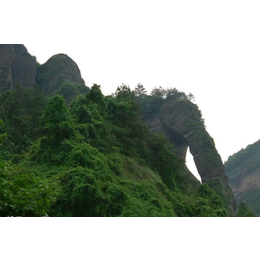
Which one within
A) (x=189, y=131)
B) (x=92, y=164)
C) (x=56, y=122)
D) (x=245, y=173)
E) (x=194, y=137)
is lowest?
(x=92, y=164)

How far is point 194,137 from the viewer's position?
35156 mm

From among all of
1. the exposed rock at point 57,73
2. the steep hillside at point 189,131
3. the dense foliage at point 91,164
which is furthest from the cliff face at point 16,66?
the steep hillside at point 189,131

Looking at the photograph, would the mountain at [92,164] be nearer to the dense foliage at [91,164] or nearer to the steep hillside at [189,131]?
the dense foliage at [91,164]

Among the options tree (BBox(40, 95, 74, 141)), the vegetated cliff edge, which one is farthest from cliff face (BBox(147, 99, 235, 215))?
tree (BBox(40, 95, 74, 141))

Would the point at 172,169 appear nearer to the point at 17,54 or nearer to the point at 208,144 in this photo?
the point at 208,144

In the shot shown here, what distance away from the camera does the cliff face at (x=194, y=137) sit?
33.6 metres

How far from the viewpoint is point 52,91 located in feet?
124

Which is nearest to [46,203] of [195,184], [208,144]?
[195,184]

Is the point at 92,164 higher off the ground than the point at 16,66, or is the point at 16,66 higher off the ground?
the point at 16,66

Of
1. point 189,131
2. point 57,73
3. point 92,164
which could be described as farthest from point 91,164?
point 57,73

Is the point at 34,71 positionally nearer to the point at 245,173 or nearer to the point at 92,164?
the point at 92,164

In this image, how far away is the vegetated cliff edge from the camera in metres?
47.4

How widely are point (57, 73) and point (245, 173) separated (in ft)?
95.2

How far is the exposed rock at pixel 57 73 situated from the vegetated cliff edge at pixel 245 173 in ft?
80.9
